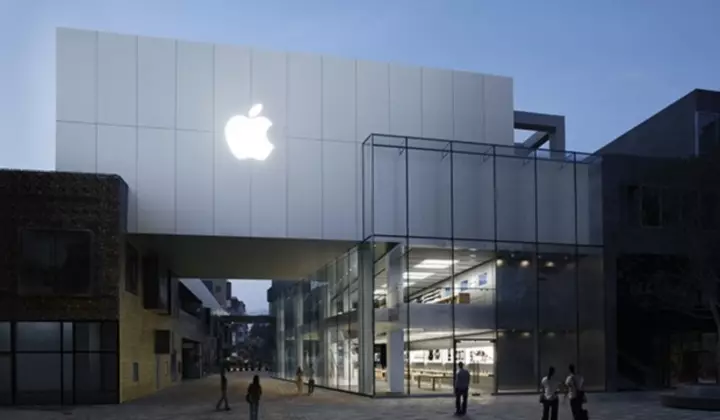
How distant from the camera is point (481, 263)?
29125 mm

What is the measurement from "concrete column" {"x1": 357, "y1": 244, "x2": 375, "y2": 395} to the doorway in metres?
3.46

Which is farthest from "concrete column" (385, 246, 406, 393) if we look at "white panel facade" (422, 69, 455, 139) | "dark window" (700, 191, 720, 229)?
"dark window" (700, 191, 720, 229)

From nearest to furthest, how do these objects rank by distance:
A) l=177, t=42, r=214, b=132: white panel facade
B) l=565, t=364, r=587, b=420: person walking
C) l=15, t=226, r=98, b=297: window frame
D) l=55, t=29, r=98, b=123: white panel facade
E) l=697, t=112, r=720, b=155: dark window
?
l=565, t=364, r=587, b=420: person walking
l=15, t=226, r=98, b=297: window frame
l=55, t=29, r=98, b=123: white panel facade
l=177, t=42, r=214, b=132: white panel facade
l=697, t=112, r=720, b=155: dark window

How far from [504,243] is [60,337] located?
657 inches

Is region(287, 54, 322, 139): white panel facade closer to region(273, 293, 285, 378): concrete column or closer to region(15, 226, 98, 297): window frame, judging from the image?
region(15, 226, 98, 297): window frame

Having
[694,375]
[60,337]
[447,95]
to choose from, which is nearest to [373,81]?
[447,95]

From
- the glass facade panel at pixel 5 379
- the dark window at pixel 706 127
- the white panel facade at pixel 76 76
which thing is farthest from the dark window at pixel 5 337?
the dark window at pixel 706 127

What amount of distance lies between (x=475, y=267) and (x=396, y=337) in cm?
437

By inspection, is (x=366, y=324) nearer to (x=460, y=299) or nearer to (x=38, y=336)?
(x=460, y=299)

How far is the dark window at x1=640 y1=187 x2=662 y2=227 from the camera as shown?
1211 inches

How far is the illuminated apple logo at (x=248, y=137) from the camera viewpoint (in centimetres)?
2772

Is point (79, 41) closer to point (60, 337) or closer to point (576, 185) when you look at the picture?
point (60, 337)

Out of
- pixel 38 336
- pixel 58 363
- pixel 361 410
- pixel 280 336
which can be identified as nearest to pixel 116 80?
pixel 38 336

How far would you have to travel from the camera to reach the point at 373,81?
29.5m
